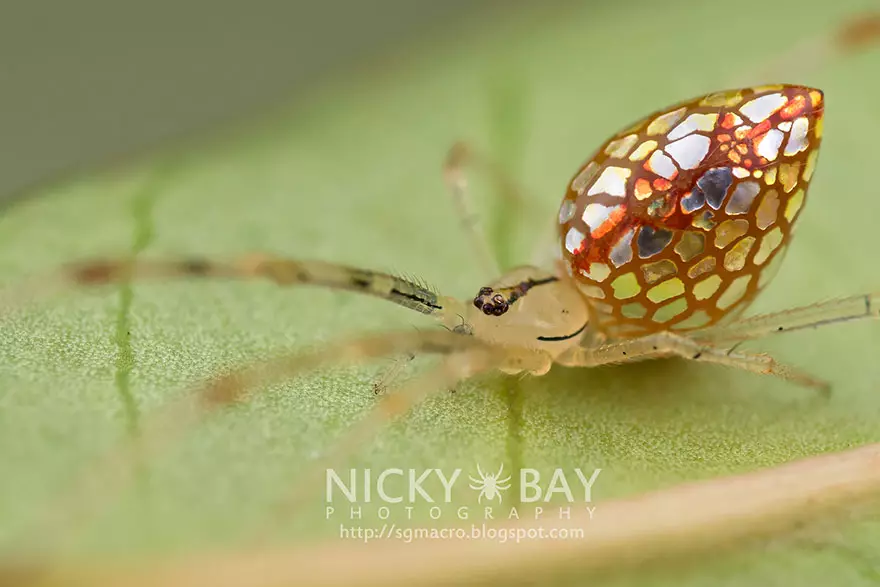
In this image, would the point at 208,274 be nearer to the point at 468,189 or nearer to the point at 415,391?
the point at 415,391

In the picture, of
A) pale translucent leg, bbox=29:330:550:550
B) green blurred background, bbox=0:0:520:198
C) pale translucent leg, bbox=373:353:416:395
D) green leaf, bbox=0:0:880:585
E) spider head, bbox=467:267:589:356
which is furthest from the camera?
green blurred background, bbox=0:0:520:198

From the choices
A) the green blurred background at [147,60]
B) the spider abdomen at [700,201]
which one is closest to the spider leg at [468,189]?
the spider abdomen at [700,201]

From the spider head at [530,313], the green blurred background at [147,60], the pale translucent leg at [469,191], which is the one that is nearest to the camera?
the spider head at [530,313]

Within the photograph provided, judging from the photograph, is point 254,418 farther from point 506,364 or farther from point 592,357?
point 592,357

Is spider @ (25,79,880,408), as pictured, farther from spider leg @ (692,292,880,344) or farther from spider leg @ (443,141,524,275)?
spider leg @ (443,141,524,275)

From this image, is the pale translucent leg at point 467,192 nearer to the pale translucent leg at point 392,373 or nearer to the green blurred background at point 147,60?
the pale translucent leg at point 392,373

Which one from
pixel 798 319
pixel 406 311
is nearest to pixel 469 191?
pixel 406 311

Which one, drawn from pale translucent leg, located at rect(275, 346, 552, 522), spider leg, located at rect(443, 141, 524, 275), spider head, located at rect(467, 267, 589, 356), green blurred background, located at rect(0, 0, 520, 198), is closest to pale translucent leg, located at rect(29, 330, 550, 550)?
pale translucent leg, located at rect(275, 346, 552, 522)
